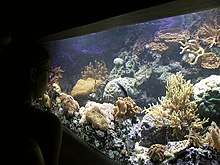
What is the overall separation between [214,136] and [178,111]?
724 mm

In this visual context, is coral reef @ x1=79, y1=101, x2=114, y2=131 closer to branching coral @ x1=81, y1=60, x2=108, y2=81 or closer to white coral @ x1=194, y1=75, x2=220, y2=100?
branching coral @ x1=81, y1=60, x2=108, y2=81

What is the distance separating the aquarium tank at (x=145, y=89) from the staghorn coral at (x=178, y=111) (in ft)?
0.05

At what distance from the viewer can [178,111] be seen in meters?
4.27

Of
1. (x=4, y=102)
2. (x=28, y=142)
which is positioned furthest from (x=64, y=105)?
(x=28, y=142)

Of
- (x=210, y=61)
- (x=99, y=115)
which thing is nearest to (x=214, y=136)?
(x=210, y=61)

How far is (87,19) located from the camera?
2012mm

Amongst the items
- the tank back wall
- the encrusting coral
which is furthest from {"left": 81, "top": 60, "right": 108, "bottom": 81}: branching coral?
the tank back wall

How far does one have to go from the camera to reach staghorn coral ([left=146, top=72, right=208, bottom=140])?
410 cm

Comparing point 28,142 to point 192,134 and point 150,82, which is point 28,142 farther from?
point 150,82

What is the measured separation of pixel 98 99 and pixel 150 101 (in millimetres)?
1076

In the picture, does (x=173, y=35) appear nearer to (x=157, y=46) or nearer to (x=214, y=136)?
(x=157, y=46)

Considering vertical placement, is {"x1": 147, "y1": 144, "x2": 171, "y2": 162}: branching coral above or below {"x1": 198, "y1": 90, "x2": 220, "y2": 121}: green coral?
below

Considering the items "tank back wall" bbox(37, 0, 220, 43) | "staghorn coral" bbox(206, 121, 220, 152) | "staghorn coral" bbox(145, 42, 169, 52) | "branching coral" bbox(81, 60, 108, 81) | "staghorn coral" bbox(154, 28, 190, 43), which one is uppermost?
"staghorn coral" bbox(154, 28, 190, 43)

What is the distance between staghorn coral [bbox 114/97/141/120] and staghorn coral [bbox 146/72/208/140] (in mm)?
237
